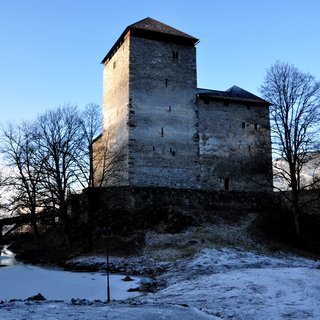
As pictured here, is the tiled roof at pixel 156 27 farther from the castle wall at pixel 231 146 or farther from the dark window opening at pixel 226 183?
the dark window opening at pixel 226 183

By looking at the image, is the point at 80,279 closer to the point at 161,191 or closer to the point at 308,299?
the point at 308,299

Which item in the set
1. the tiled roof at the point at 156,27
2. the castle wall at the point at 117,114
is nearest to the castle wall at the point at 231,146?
the tiled roof at the point at 156,27

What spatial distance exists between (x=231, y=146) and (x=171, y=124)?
5.12 meters

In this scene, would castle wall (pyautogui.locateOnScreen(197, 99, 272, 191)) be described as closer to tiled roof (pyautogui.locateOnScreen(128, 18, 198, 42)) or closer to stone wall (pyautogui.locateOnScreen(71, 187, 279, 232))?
stone wall (pyautogui.locateOnScreen(71, 187, 279, 232))

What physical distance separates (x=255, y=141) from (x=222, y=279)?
63.6ft

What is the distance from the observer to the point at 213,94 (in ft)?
97.2

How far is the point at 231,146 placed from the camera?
96.9 feet

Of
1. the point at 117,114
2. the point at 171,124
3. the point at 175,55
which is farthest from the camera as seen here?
the point at 175,55

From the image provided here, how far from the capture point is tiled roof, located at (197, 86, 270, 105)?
29.3 meters

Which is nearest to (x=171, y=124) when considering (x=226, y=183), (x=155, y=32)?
(x=226, y=183)

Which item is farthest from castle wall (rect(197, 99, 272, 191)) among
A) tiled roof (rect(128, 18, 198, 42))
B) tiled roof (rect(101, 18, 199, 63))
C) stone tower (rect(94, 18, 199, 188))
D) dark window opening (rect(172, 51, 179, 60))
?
tiled roof (rect(128, 18, 198, 42))

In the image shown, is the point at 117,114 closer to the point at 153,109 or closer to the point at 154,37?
the point at 153,109

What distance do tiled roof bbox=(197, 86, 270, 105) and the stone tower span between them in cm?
133

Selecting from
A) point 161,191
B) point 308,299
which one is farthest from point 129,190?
point 308,299
